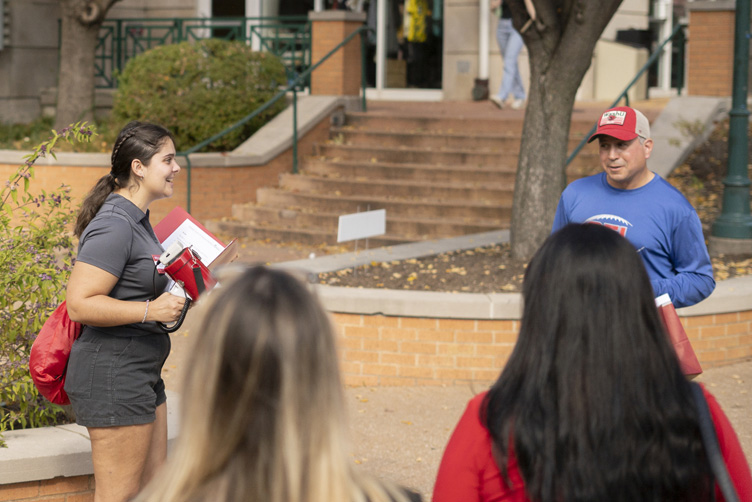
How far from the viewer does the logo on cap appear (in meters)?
3.98

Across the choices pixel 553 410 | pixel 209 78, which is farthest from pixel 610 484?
pixel 209 78

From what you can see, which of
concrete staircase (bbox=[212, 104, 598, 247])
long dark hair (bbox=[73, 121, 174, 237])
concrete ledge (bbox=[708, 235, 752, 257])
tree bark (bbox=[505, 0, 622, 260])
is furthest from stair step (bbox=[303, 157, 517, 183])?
long dark hair (bbox=[73, 121, 174, 237])

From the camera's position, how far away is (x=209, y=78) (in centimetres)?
1244

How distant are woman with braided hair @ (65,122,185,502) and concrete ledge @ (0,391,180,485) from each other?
45 cm

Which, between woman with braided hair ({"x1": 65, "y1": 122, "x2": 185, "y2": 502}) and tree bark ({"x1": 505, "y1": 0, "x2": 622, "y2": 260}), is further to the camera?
tree bark ({"x1": 505, "y1": 0, "x2": 622, "y2": 260})

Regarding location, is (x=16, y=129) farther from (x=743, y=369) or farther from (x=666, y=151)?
(x=743, y=369)

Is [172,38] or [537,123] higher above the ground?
[172,38]

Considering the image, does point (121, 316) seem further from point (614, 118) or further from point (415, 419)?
point (415, 419)

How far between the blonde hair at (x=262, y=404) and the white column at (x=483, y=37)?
49.3 ft

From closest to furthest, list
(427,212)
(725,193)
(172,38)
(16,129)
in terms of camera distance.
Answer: (725,193), (427,212), (16,129), (172,38)

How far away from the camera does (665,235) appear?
3809mm

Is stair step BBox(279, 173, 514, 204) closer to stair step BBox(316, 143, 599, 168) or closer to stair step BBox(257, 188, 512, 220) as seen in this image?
stair step BBox(257, 188, 512, 220)

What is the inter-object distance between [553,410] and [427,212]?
30.0 ft

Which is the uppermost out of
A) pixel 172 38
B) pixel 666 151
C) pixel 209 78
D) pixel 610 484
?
pixel 172 38
